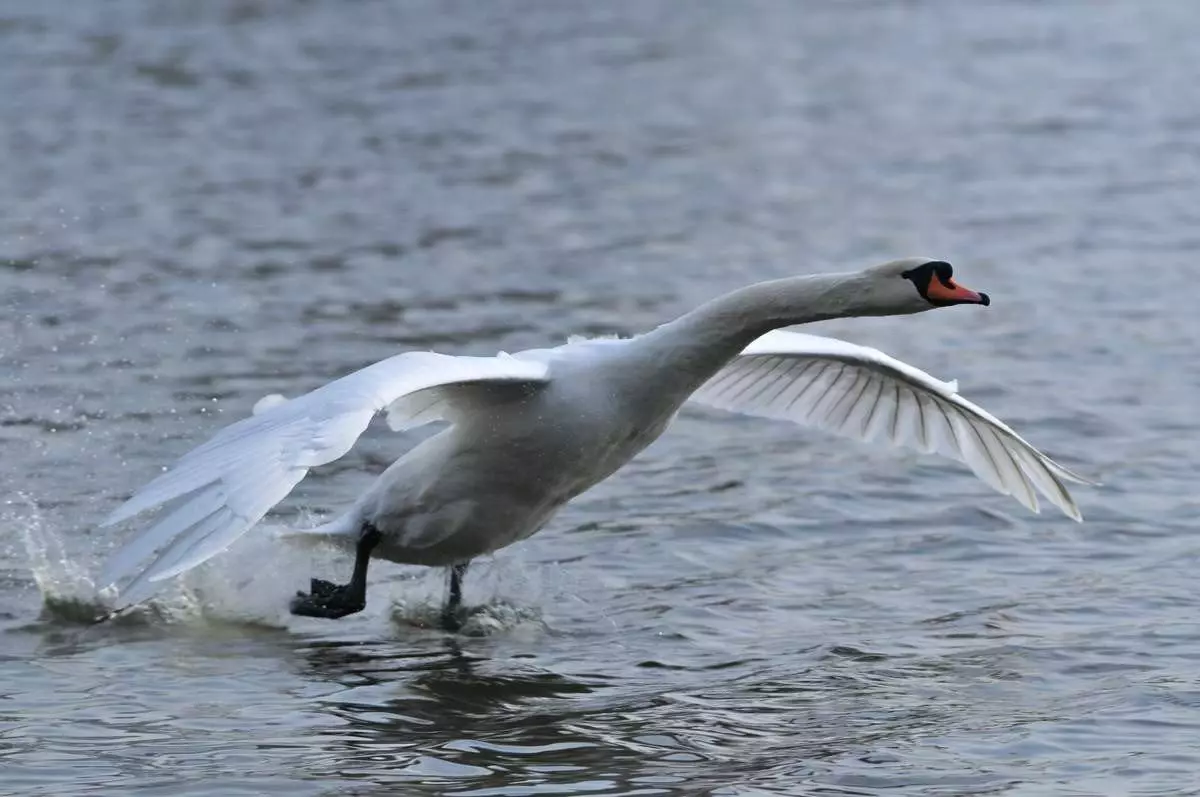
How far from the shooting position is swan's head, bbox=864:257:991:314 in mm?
8422

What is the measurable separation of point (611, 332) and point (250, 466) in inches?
327

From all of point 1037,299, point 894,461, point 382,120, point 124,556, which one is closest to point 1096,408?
point 894,461

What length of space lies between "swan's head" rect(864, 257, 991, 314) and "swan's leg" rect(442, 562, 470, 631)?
9.12ft

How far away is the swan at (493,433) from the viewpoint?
7.21m

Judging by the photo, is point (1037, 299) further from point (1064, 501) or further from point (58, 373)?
point (58, 373)

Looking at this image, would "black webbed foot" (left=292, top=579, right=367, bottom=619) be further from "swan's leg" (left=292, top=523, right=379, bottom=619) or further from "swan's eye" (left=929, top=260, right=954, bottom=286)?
"swan's eye" (left=929, top=260, right=954, bottom=286)

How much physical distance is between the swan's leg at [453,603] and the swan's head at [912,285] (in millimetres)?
2781

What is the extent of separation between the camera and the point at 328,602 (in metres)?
9.73

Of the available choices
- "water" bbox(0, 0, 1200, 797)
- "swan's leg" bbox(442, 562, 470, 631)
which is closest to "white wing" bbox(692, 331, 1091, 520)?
"water" bbox(0, 0, 1200, 797)

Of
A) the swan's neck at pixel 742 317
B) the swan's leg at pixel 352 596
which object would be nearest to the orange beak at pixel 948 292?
the swan's neck at pixel 742 317

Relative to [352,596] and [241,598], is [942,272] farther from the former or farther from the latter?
[241,598]

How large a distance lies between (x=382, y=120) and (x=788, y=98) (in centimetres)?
511

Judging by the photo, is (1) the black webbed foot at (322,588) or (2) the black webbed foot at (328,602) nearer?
(2) the black webbed foot at (328,602)

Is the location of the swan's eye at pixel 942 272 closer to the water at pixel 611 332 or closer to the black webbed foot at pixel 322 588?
the water at pixel 611 332
